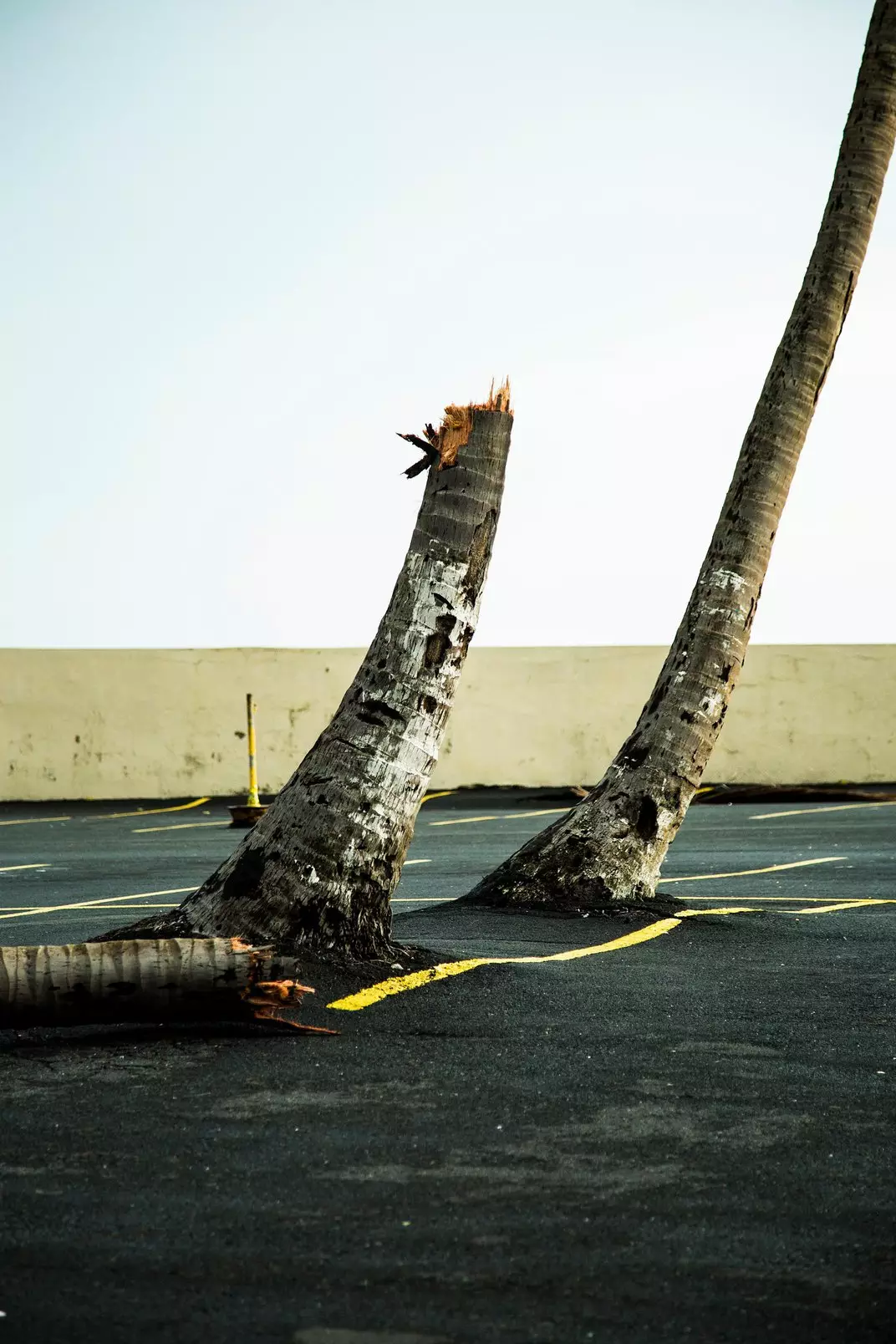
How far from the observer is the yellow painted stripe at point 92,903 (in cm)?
1052

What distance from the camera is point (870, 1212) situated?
3736mm

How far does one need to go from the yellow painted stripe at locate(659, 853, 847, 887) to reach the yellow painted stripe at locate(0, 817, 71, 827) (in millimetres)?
11767

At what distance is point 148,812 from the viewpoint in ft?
80.2

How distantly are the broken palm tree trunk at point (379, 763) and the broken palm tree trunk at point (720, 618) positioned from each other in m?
2.76

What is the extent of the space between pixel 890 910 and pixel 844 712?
17.6 meters

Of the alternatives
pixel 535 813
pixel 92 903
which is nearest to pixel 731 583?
pixel 92 903

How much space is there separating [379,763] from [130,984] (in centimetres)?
162

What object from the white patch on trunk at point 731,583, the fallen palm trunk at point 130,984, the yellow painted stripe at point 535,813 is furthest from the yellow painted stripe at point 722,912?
the yellow painted stripe at point 535,813

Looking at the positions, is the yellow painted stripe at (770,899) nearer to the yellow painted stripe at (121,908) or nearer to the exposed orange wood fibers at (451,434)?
the yellow painted stripe at (121,908)

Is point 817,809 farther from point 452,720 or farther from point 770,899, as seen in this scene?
point 770,899

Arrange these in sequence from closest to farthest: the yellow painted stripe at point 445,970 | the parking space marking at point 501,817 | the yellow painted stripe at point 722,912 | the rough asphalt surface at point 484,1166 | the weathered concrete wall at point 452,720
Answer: the rough asphalt surface at point 484,1166 < the yellow painted stripe at point 445,970 < the yellow painted stripe at point 722,912 < the parking space marking at point 501,817 < the weathered concrete wall at point 452,720

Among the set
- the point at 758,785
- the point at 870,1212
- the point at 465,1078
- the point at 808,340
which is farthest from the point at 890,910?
the point at 758,785

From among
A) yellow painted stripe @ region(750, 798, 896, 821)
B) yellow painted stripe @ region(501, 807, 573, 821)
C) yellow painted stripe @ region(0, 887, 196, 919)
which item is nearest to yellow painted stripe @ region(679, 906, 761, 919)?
yellow painted stripe @ region(0, 887, 196, 919)

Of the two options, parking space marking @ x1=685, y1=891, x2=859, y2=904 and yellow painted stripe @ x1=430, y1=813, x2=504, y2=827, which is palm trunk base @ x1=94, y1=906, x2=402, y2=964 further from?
yellow painted stripe @ x1=430, y1=813, x2=504, y2=827
